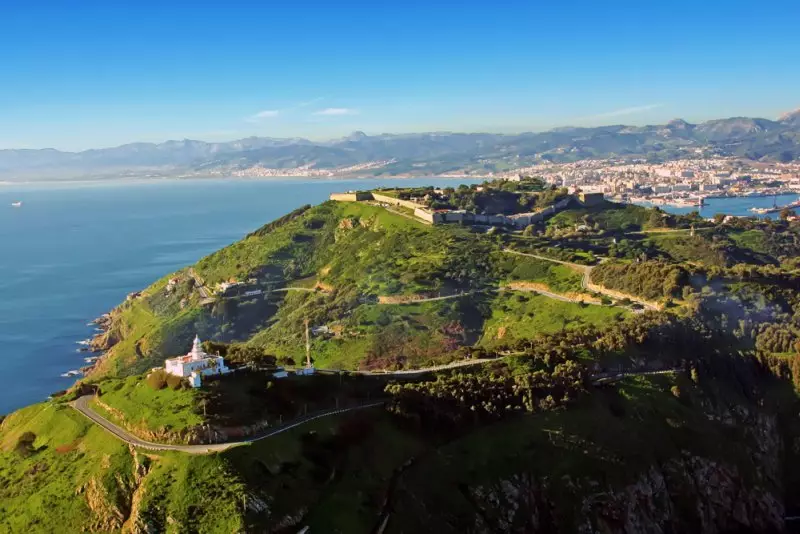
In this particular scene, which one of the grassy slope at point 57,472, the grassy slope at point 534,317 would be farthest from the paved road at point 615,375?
the grassy slope at point 57,472

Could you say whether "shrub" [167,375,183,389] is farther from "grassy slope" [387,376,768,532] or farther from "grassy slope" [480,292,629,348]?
"grassy slope" [480,292,629,348]

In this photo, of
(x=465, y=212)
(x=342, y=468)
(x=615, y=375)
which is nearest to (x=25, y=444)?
(x=342, y=468)

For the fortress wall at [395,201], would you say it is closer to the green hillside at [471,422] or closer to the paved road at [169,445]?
the green hillside at [471,422]

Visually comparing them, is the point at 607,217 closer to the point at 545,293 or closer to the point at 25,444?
the point at 545,293

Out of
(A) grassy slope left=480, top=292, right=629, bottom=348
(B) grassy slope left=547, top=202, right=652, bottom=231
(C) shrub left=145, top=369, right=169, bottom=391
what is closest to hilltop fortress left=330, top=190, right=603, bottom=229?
(B) grassy slope left=547, top=202, right=652, bottom=231

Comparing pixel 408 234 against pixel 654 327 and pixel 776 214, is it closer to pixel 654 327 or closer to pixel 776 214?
pixel 654 327

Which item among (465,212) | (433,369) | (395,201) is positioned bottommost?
(433,369)

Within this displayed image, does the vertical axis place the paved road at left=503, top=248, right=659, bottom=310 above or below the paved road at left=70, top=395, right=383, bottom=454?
below
